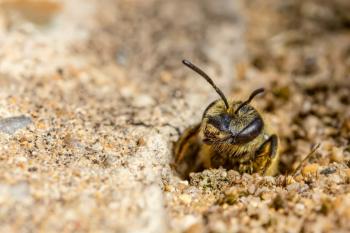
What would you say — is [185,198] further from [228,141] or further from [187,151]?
[187,151]

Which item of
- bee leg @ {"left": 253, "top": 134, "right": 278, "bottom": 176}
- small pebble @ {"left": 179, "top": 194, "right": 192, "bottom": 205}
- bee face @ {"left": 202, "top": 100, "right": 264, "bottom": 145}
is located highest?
bee face @ {"left": 202, "top": 100, "right": 264, "bottom": 145}

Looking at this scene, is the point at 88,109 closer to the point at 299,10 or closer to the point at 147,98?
the point at 147,98

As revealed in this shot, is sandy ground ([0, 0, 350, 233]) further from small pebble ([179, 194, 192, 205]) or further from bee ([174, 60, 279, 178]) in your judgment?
bee ([174, 60, 279, 178])

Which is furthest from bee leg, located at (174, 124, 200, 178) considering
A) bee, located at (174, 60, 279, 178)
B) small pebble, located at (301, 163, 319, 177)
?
small pebble, located at (301, 163, 319, 177)

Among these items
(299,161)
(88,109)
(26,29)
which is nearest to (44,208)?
(88,109)

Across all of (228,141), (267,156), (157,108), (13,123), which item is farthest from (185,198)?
(13,123)

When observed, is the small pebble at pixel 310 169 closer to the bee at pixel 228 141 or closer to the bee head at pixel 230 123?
the bee at pixel 228 141
